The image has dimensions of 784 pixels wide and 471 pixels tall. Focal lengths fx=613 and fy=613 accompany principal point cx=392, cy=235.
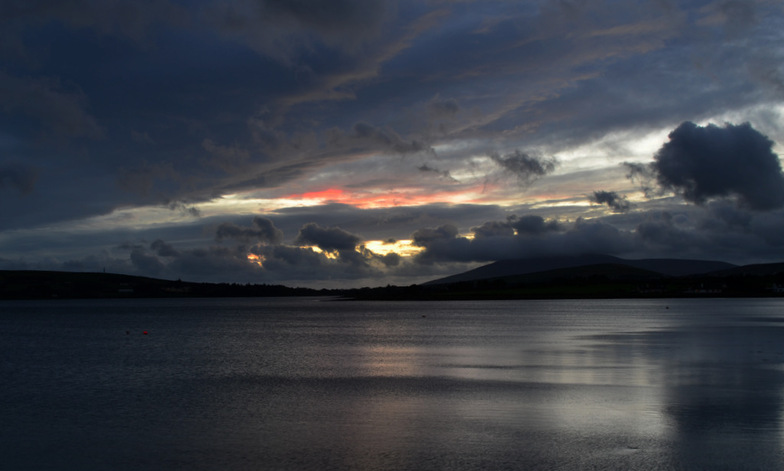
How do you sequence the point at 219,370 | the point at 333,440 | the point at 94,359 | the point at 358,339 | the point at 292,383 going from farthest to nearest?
the point at 358,339 < the point at 94,359 < the point at 219,370 < the point at 292,383 < the point at 333,440

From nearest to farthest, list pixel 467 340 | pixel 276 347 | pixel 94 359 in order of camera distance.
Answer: pixel 94 359, pixel 276 347, pixel 467 340

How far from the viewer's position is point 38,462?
57.7ft

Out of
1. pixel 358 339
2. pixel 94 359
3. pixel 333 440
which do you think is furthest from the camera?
pixel 358 339

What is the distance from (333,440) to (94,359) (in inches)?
1325

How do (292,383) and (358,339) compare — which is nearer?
(292,383)

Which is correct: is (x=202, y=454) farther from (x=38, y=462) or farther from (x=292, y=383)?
(x=292, y=383)

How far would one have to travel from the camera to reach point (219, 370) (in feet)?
126

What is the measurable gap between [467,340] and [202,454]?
4446cm

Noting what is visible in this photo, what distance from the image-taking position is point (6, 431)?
71.3 ft

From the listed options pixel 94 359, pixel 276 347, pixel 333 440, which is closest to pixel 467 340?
pixel 276 347

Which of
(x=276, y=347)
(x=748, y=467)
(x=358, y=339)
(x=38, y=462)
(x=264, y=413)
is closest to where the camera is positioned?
(x=748, y=467)

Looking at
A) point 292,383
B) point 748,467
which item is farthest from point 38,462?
point 748,467

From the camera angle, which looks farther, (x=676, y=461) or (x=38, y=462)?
(x=38, y=462)

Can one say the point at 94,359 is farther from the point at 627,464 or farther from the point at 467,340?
the point at 627,464
